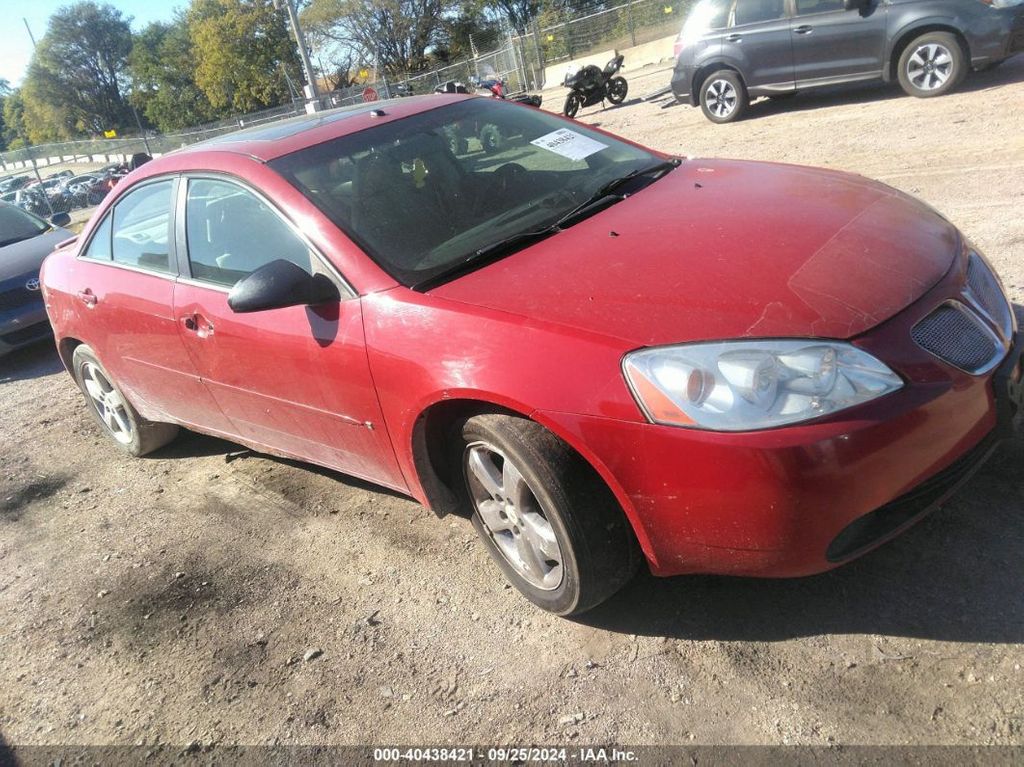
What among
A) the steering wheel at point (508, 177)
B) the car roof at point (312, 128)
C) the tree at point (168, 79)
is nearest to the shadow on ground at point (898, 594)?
the steering wheel at point (508, 177)

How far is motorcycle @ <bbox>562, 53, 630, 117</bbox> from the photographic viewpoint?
53.1ft

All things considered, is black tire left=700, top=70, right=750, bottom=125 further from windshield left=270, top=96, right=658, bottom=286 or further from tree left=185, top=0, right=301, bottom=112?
tree left=185, top=0, right=301, bottom=112

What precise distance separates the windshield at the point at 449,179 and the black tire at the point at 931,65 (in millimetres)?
7429

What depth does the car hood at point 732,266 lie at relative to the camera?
7.54 ft

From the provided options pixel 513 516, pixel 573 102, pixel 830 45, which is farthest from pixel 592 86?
pixel 513 516

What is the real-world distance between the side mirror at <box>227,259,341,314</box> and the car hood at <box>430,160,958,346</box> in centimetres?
44

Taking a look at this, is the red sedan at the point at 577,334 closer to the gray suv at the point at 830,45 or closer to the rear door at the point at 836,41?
the gray suv at the point at 830,45

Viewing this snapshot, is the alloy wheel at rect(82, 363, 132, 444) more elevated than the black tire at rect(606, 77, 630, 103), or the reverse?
the black tire at rect(606, 77, 630, 103)

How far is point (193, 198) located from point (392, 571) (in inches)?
73.0

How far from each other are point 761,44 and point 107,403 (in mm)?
9080

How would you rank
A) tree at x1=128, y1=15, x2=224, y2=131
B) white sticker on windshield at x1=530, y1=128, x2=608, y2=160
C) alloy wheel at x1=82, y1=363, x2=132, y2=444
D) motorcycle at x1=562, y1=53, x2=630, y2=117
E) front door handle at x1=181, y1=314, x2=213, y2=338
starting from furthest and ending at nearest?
tree at x1=128, y1=15, x2=224, y2=131 < motorcycle at x1=562, y1=53, x2=630, y2=117 < alloy wheel at x1=82, y1=363, x2=132, y2=444 < white sticker on windshield at x1=530, y1=128, x2=608, y2=160 < front door handle at x1=181, y1=314, x2=213, y2=338

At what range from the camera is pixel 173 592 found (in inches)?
140

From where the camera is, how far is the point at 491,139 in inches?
146

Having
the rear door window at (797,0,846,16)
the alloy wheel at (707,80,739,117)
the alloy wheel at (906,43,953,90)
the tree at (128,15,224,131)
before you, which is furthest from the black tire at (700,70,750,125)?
the tree at (128,15,224,131)
